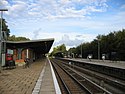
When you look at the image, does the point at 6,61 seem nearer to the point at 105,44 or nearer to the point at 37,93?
the point at 37,93

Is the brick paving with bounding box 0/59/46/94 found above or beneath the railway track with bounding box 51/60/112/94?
above

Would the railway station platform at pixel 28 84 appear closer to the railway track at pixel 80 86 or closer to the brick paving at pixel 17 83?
the brick paving at pixel 17 83

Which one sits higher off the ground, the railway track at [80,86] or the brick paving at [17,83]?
the brick paving at [17,83]

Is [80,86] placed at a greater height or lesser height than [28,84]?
lesser

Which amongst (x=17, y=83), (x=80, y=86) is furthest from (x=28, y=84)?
(x=80, y=86)

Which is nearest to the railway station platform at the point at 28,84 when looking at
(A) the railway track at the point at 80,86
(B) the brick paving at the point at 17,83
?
(B) the brick paving at the point at 17,83

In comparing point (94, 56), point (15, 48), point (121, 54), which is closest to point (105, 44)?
point (121, 54)

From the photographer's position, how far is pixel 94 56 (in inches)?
3937

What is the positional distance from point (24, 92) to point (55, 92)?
5.11ft

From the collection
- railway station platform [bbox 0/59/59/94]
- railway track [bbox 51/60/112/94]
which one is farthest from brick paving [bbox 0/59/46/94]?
railway track [bbox 51/60/112/94]

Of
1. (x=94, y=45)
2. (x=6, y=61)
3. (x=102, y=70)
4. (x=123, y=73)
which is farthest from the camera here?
(x=94, y=45)

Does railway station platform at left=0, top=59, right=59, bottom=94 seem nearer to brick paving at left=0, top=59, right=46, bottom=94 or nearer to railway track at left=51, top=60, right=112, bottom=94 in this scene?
brick paving at left=0, top=59, right=46, bottom=94

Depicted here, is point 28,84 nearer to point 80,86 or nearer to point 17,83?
point 17,83

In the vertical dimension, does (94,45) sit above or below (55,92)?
above
